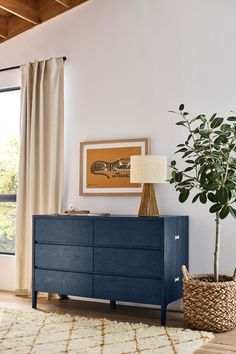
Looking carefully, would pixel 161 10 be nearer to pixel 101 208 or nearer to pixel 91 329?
Answer: pixel 101 208

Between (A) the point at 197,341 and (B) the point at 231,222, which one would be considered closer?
(A) the point at 197,341

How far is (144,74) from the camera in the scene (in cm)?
478

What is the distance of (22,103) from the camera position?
5.34 metres

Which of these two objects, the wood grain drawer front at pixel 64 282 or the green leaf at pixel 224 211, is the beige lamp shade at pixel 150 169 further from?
the wood grain drawer front at pixel 64 282

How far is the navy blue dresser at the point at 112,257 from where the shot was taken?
13.3ft

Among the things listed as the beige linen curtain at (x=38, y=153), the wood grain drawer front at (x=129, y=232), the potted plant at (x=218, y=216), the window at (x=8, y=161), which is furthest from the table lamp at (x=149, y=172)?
the window at (x=8, y=161)

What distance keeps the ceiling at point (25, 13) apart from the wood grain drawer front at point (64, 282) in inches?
97.2

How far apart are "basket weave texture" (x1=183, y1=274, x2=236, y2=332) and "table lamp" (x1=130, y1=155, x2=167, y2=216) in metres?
0.73

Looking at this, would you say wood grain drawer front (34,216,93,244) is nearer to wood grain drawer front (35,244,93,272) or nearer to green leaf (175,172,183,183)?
wood grain drawer front (35,244,93,272)

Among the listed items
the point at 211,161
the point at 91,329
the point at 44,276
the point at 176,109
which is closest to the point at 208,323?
the point at 91,329

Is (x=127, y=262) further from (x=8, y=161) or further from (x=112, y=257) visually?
(x=8, y=161)

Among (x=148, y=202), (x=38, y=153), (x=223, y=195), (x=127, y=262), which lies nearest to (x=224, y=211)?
(x=223, y=195)

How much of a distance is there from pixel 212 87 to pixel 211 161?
953 millimetres

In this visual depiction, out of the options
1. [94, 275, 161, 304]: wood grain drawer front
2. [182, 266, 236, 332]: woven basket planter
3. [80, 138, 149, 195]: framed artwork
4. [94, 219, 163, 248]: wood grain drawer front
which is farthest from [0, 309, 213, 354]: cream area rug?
[80, 138, 149, 195]: framed artwork
